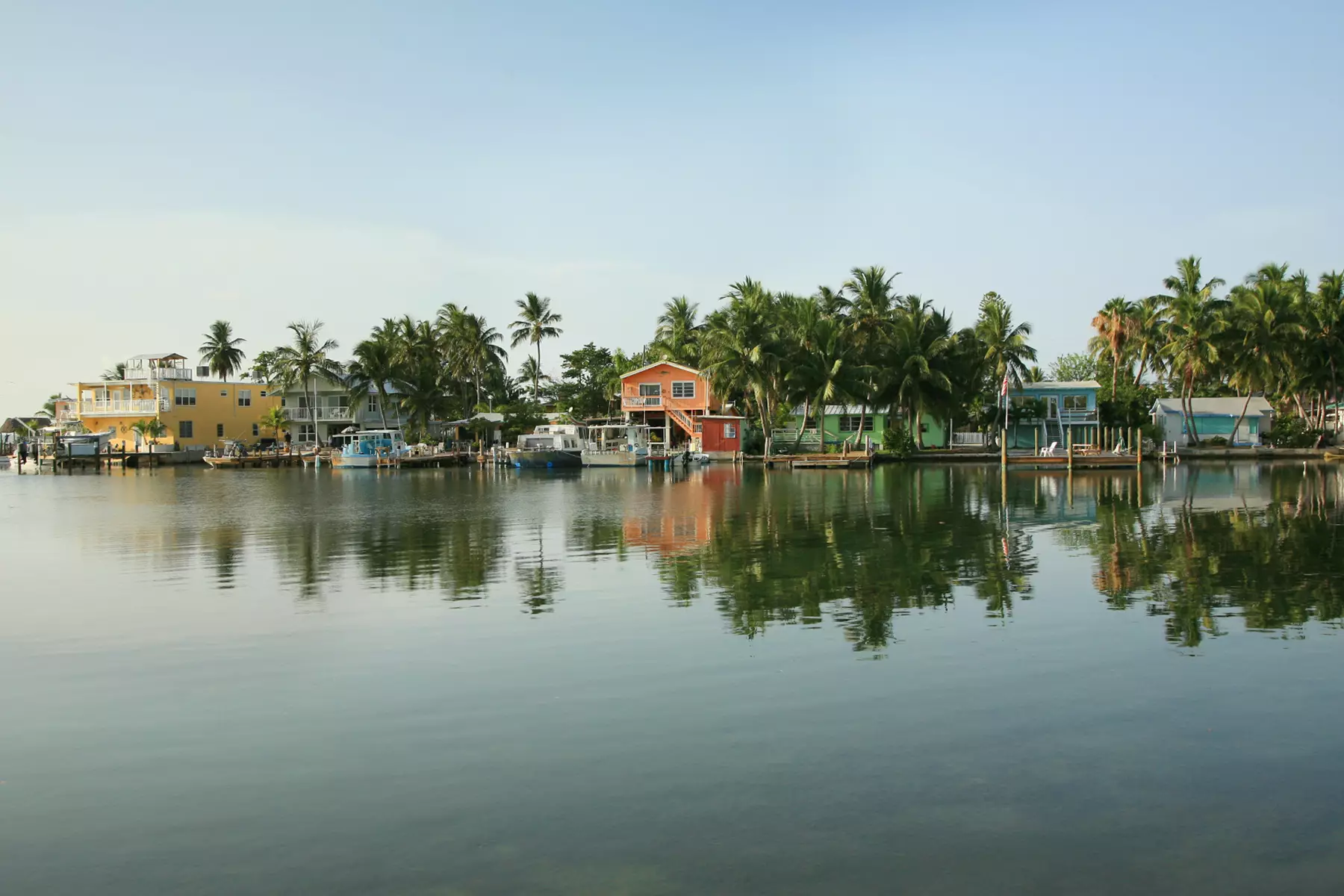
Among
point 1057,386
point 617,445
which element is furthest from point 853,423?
point 617,445

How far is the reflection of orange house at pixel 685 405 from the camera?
68875 millimetres

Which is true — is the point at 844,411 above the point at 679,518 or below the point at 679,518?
above

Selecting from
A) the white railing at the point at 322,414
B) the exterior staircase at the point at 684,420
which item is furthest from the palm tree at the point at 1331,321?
the white railing at the point at 322,414

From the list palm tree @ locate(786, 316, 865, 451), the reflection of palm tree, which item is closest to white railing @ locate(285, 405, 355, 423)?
palm tree @ locate(786, 316, 865, 451)

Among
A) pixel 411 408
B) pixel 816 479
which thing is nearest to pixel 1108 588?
pixel 816 479

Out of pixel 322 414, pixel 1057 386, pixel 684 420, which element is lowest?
pixel 684 420

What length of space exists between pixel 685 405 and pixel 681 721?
61.3m

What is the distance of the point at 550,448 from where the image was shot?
7062cm

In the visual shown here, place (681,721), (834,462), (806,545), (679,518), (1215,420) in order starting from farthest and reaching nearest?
(1215,420)
(834,462)
(679,518)
(806,545)
(681,721)

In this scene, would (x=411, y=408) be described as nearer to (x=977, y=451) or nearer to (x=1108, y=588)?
(x=977, y=451)

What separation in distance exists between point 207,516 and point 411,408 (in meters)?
55.9

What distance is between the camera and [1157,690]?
→ 9.94 meters

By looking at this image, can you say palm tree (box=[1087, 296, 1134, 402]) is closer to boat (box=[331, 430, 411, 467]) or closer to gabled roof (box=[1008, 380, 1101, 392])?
gabled roof (box=[1008, 380, 1101, 392])

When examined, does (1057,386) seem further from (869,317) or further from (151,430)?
(151,430)
